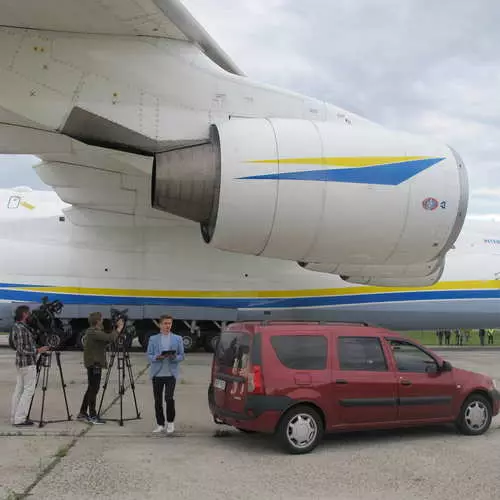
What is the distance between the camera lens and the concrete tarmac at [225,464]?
202 inches

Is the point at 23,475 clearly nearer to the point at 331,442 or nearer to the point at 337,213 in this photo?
the point at 331,442

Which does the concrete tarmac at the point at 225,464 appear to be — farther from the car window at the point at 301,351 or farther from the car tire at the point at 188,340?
the car tire at the point at 188,340

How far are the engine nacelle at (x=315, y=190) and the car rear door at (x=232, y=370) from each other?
1275mm

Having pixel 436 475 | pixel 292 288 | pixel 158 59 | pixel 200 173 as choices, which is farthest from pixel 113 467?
pixel 292 288

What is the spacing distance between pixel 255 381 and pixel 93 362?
265cm

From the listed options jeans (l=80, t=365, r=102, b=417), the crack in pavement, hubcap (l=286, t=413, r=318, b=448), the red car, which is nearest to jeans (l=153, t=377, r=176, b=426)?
the red car

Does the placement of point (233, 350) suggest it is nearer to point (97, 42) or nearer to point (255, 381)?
point (255, 381)

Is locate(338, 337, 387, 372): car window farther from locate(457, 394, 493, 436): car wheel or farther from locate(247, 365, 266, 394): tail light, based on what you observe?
locate(457, 394, 493, 436): car wheel

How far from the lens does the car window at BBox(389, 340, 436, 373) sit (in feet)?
23.3

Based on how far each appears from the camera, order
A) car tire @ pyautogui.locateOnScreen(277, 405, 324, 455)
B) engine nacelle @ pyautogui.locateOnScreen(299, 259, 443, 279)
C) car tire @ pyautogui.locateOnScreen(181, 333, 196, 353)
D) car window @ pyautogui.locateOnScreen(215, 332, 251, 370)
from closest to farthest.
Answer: car tire @ pyautogui.locateOnScreen(277, 405, 324, 455), car window @ pyautogui.locateOnScreen(215, 332, 251, 370), engine nacelle @ pyautogui.locateOnScreen(299, 259, 443, 279), car tire @ pyautogui.locateOnScreen(181, 333, 196, 353)

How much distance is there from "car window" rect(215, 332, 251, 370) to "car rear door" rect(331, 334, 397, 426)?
0.98m

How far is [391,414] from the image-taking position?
268 inches

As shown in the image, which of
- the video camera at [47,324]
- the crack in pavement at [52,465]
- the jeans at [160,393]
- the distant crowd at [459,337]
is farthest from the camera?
the distant crowd at [459,337]

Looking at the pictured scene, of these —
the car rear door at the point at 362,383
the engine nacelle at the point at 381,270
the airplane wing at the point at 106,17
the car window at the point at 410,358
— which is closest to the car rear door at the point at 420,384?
the car window at the point at 410,358
